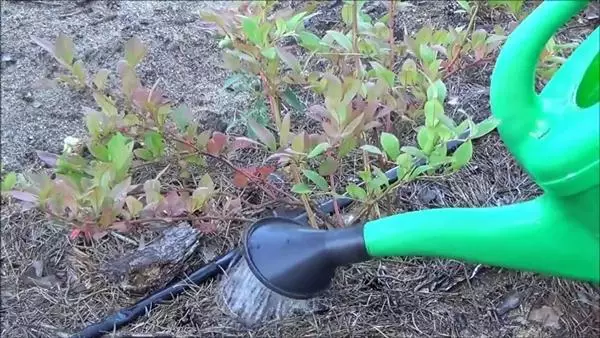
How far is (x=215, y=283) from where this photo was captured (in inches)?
53.9

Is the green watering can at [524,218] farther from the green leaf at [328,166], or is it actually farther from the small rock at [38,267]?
the small rock at [38,267]

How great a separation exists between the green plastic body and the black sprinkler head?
3cm

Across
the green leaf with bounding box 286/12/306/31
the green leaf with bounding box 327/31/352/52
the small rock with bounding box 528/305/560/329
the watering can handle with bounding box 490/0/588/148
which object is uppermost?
the watering can handle with bounding box 490/0/588/148

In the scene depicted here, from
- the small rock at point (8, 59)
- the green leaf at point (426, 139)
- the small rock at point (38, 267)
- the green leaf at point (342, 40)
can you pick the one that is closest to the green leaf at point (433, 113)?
the green leaf at point (426, 139)

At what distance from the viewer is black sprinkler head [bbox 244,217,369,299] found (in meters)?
1.20

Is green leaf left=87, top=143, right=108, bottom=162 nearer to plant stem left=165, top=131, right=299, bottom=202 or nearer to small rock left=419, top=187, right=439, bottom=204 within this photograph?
plant stem left=165, top=131, right=299, bottom=202

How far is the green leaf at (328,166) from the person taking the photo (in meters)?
1.27

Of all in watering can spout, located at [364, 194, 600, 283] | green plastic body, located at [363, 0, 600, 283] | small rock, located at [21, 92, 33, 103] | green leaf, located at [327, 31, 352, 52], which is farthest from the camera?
small rock, located at [21, 92, 33, 103]

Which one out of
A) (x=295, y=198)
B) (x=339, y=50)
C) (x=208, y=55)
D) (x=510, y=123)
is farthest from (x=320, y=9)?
(x=510, y=123)

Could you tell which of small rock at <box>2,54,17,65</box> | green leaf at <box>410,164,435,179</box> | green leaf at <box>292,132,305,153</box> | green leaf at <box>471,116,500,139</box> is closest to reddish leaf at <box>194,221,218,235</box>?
green leaf at <box>292,132,305,153</box>

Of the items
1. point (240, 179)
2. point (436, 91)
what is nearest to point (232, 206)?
point (240, 179)

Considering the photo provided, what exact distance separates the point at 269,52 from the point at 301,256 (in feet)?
0.98

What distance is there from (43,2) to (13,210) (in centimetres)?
67

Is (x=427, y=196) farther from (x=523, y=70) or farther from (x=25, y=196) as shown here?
(x=25, y=196)
